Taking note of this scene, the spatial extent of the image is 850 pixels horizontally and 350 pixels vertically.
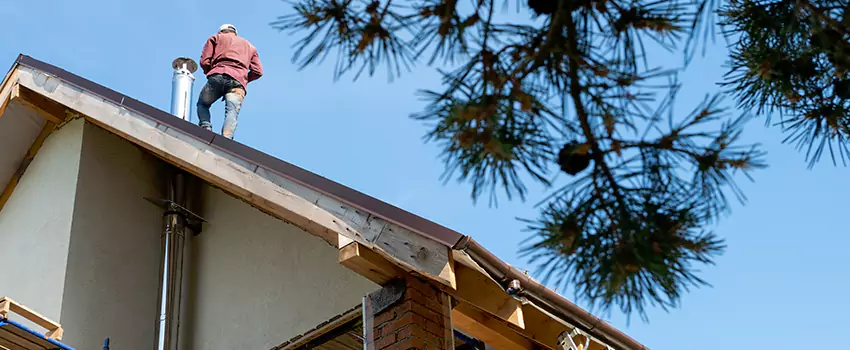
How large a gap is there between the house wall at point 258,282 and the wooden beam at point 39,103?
1.46 metres

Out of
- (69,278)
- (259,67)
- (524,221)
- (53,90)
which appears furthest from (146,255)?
(524,221)

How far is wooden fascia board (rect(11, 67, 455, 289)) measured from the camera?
15.4ft

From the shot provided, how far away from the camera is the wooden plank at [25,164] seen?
314 inches

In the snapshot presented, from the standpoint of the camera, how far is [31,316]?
586 centimetres

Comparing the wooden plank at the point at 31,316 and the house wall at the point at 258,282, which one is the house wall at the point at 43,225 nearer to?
the wooden plank at the point at 31,316

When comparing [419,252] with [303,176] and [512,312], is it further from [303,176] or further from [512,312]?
[303,176]

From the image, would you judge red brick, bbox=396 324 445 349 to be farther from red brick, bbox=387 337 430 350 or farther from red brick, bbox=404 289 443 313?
red brick, bbox=404 289 443 313

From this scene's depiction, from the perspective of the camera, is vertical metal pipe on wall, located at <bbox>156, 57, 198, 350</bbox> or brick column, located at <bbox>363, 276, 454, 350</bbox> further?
vertical metal pipe on wall, located at <bbox>156, 57, 198, 350</bbox>

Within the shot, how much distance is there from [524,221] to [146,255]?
5.35 metres

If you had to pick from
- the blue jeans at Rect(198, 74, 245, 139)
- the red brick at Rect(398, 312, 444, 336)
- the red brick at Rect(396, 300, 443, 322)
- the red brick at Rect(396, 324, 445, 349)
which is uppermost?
the blue jeans at Rect(198, 74, 245, 139)

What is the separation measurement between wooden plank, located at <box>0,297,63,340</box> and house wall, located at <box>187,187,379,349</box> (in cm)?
105

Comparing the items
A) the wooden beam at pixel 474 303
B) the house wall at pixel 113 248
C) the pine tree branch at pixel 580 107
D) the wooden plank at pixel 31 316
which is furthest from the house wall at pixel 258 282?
the pine tree branch at pixel 580 107

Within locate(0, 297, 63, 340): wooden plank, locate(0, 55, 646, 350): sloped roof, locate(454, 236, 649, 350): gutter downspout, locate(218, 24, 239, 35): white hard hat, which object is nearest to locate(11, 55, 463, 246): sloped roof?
locate(0, 55, 646, 350): sloped roof

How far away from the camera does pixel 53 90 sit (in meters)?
7.34
